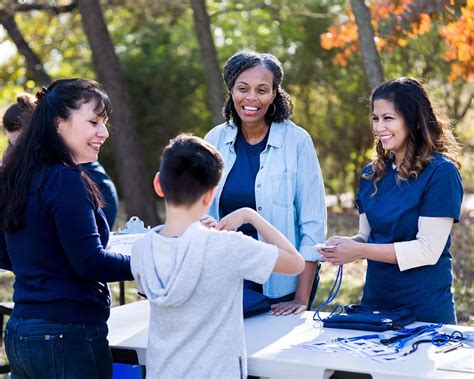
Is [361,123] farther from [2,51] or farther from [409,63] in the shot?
[2,51]

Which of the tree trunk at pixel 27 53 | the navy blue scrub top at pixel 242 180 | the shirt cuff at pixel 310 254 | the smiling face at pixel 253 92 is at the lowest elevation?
the shirt cuff at pixel 310 254

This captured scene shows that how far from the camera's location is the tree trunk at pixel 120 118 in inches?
439

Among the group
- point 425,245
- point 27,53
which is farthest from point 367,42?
point 27,53

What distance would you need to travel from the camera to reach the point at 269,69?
3.87 metres

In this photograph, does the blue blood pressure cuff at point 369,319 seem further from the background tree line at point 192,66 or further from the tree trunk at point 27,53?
the tree trunk at point 27,53

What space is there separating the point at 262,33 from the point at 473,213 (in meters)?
4.73

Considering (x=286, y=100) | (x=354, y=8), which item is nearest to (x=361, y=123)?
(x=354, y=8)

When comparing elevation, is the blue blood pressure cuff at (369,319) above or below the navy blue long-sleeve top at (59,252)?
below

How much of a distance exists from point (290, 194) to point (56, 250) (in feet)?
4.15

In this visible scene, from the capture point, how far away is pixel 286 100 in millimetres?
3984

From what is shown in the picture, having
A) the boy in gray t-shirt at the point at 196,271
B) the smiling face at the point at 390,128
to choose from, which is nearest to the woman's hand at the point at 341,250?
the smiling face at the point at 390,128

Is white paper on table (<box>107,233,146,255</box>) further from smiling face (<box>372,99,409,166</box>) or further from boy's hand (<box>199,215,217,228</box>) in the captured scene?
smiling face (<box>372,99,409,166</box>)

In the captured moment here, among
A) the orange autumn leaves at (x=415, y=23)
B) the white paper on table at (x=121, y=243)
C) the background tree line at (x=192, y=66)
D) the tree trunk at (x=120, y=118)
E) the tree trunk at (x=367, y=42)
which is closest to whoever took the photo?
the white paper on table at (x=121, y=243)

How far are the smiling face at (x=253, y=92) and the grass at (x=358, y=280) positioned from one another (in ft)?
10.7
